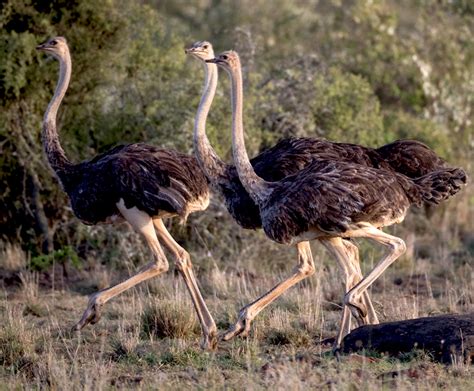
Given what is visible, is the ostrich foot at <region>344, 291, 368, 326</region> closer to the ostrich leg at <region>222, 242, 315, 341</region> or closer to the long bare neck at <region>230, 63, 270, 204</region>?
the ostrich leg at <region>222, 242, 315, 341</region>

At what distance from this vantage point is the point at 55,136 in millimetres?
8953

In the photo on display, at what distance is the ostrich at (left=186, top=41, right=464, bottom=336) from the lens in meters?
7.88

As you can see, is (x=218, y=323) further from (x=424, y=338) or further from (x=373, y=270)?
(x=424, y=338)

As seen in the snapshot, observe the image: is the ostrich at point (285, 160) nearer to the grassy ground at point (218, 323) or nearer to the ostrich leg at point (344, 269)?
the ostrich leg at point (344, 269)

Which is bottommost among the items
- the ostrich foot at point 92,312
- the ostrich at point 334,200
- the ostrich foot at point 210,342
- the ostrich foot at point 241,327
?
the ostrich foot at point 210,342

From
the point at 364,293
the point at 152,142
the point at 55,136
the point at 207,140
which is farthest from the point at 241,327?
the point at 152,142

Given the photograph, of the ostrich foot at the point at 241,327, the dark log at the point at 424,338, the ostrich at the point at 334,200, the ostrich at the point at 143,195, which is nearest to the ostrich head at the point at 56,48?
the ostrich at the point at 143,195

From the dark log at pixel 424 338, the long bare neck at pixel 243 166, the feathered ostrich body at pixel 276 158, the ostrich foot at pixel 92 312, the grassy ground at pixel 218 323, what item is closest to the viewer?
the grassy ground at pixel 218 323

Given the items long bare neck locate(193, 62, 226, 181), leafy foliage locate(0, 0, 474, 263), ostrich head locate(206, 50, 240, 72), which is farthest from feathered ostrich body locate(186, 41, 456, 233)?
leafy foliage locate(0, 0, 474, 263)

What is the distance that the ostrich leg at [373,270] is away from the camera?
23.3ft

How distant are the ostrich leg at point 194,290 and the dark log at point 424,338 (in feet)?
4.16

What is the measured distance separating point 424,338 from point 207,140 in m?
2.30

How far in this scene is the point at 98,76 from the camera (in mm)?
12094

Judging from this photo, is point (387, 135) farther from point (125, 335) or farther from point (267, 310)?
point (125, 335)
